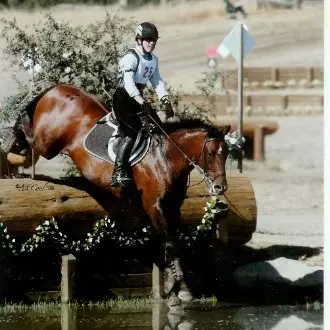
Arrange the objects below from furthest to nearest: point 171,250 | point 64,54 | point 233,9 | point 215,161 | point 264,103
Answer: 1. point 264,103
2. point 233,9
3. point 64,54
4. point 171,250
5. point 215,161

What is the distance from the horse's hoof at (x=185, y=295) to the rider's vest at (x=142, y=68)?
169 centimetres

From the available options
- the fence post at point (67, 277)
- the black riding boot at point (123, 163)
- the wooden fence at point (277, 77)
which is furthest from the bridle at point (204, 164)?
the wooden fence at point (277, 77)

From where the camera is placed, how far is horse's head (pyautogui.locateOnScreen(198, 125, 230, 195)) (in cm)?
627

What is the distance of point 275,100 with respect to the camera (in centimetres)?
Result: 977

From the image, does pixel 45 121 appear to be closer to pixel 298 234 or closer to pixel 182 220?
pixel 182 220

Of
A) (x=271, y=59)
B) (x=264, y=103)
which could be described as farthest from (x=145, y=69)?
(x=264, y=103)

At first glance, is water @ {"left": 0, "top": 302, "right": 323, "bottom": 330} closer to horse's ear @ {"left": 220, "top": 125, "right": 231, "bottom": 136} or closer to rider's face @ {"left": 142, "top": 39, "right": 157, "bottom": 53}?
horse's ear @ {"left": 220, "top": 125, "right": 231, "bottom": 136}

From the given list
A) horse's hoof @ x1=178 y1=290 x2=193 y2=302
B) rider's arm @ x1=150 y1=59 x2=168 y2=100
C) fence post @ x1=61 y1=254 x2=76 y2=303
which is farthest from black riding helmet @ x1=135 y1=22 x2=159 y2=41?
horse's hoof @ x1=178 y1=290 x2=193 y2=302

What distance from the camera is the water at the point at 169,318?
625 centimetres

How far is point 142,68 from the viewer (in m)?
6.32

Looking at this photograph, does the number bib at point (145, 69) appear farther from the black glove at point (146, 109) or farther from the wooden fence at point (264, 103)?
the wooden fence at point (264, 103)

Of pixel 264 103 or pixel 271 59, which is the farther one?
pixel 264 103

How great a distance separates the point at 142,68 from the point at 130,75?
0.44 feet

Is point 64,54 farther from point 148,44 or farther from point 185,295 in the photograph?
point 185,295
